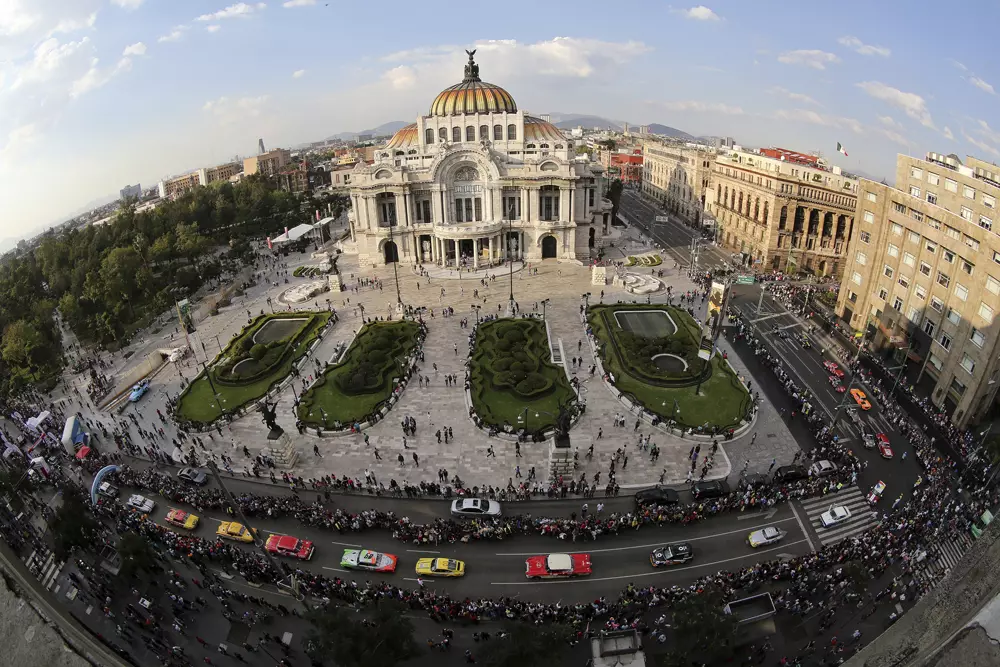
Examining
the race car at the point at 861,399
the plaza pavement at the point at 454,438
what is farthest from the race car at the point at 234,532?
the race car at the point at 861,399

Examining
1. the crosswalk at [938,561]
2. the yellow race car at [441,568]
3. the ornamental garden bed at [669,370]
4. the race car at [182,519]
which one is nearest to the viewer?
the crosswalk at [938,561]

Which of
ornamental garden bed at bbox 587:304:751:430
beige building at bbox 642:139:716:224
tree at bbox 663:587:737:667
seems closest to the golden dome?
beige building at bbox 642:139:716:224

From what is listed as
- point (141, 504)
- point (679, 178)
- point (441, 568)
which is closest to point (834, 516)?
point (441, 568)

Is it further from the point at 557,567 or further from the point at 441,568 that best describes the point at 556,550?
the point at 441,568

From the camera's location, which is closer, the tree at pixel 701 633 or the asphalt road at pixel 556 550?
the tree at pixel 701 633

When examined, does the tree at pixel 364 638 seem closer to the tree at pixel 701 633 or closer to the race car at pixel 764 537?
the tree at pixel 701 633

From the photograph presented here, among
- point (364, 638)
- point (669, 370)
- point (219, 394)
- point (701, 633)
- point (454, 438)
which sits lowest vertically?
point (454, 438)

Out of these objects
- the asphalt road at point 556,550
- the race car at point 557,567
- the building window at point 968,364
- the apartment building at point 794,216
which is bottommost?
the asphalt road at point 556,550
